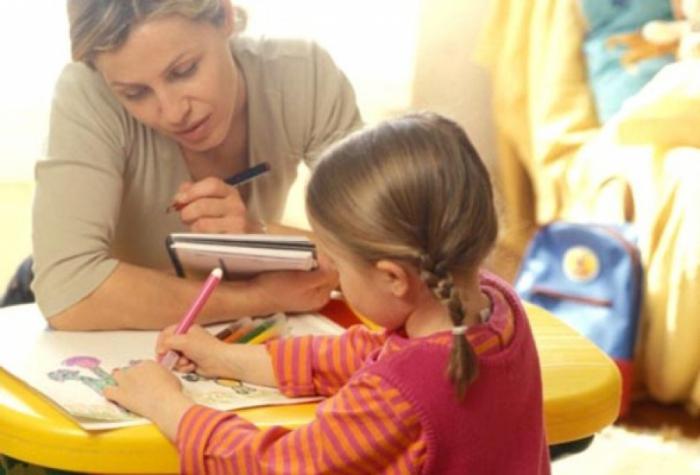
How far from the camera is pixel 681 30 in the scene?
7.60ft

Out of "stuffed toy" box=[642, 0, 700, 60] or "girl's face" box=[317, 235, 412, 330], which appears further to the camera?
"stuffed toy" box=[642, 0, 700, 60]

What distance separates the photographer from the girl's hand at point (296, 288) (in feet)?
3.96

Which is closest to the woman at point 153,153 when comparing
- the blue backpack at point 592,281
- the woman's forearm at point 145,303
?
the woman's forearm at point 145,303

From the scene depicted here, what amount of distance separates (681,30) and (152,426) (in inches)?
69.4

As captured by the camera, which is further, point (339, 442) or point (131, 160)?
point (131, 160)

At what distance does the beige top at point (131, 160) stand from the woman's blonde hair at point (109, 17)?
8 cm

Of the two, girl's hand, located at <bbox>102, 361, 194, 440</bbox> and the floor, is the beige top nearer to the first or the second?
girl's hand, located at <bbox>102, 361, 194, 440</bbox>

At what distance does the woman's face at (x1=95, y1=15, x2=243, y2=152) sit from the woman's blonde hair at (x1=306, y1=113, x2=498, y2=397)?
0.41 metres

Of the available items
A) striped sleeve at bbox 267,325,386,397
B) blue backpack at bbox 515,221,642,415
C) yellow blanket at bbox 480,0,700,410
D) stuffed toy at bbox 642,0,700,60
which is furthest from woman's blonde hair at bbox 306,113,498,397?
stuffed toy at bbox 642,0,700,60

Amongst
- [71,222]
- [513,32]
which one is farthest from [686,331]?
[71,222]

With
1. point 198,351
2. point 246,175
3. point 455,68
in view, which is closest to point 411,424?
point 198,351

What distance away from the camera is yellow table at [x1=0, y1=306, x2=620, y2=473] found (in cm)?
90

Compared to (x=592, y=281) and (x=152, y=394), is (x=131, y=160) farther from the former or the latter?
(x=592, y=281)

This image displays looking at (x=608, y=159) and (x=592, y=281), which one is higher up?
(x=608, y=159)
